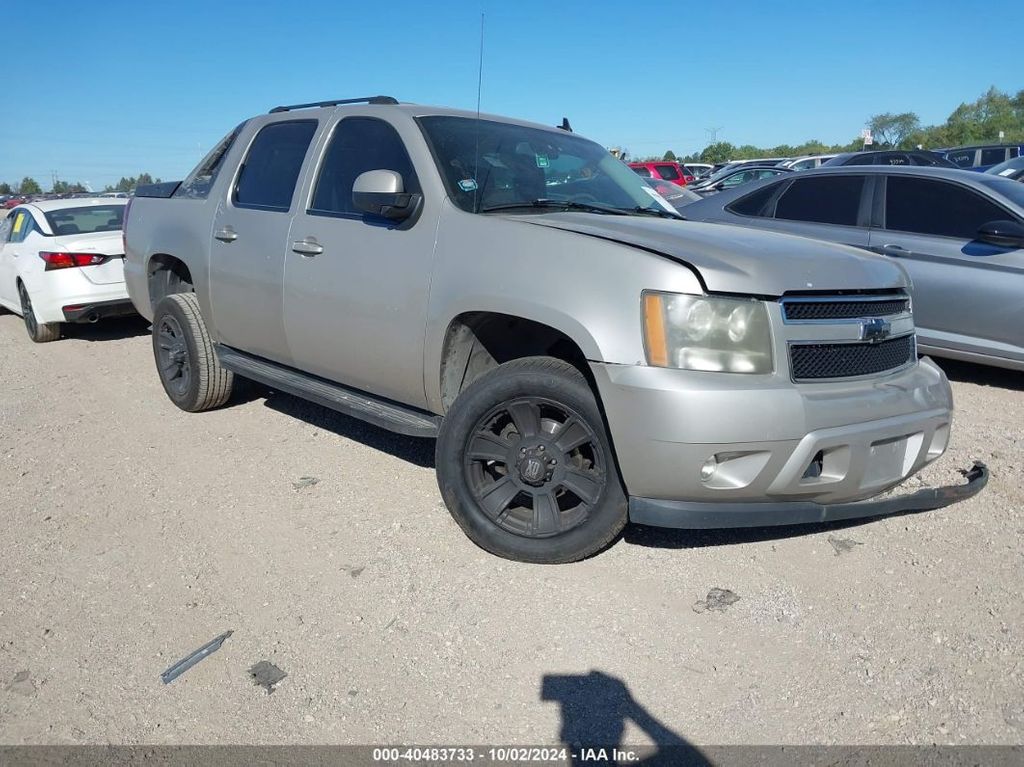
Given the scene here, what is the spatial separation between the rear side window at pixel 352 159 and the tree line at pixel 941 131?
4644 centimetres

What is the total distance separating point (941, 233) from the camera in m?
6.17

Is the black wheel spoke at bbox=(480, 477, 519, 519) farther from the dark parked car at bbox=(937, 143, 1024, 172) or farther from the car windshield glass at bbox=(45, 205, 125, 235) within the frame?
the dark parked car at bbox=(937, 143, 1024, 172)

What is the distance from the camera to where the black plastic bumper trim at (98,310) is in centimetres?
781

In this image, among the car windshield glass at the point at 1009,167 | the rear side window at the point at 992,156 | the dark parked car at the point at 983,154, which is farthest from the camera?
the rear side window at the point at 992,156

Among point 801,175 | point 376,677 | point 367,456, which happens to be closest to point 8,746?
point 376,677

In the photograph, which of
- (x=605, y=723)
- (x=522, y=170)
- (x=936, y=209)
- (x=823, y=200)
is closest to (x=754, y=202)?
(x=823, y=200)

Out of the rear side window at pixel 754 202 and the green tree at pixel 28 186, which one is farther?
the green tree at pixel 28 186

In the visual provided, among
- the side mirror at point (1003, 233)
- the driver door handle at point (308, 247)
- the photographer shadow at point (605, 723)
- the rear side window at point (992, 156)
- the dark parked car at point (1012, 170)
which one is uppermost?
the rear side window at point (992, 156)

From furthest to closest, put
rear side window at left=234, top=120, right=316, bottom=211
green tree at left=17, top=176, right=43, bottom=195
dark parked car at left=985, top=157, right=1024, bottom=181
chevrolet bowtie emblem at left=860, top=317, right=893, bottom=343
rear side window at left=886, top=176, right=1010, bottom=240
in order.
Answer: green tree at left=17, top=176, right=43, bottom=195
dark parked car at left=985, top=157, right=1024, bottom=181
rear side window at left=886, top=176, right=1010, bottom=240
rear side window at left=234, top=120, right=316, bottom=211
chevrolet bowtie emblem at left=860, top=317, right=893, bottom=343

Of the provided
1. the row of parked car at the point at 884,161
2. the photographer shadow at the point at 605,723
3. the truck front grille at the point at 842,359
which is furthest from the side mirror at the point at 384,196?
the row of parked car at the point at 884,161

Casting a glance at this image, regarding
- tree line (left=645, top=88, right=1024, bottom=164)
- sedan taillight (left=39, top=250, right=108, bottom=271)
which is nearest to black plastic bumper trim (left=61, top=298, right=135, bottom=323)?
sedan taillight (left=39, top=250, right=108, bottom=271)

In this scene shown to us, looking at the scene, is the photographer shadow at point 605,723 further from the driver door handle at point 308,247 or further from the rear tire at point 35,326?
the rear tire at point 35,326

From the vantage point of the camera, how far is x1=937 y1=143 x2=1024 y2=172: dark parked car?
18.5m

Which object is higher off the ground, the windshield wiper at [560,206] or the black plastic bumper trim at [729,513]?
the windshield wiper at [560,206]
